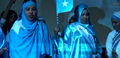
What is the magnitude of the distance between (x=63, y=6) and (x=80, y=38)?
17.2 inches

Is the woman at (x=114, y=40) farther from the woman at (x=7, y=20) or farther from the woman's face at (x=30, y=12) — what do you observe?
the woman at (x=7, y=20)

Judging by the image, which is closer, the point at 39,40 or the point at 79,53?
the point at 39,40

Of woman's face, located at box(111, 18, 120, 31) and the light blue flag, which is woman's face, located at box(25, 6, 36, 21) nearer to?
the light blue flag

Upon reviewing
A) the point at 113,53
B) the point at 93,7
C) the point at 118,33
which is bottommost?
the point at 113,53

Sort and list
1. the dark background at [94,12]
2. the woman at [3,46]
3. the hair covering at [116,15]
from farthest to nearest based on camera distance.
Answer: the hair covering at [116,15], the dark background at [94,12], the woman at [3,46]

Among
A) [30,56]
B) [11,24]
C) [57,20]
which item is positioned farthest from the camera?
[57,20]

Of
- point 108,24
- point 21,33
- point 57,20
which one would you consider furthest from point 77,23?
point 21,33

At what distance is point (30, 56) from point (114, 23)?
115 cm

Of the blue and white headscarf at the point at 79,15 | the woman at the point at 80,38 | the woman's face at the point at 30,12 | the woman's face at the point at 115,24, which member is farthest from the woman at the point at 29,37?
the woman's face at the point at 115,24

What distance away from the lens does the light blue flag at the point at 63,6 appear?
2.40 m

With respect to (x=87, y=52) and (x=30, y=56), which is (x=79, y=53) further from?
(x=30, y=56)

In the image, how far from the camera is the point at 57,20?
8.03 ft

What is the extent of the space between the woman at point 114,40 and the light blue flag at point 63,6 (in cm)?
59

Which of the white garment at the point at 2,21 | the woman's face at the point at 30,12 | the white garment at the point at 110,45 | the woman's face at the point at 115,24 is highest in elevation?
the woman's face at the point at 30,12
